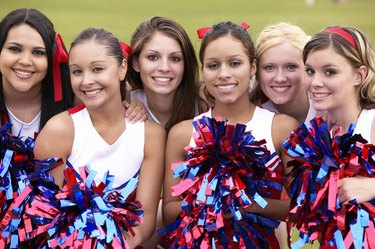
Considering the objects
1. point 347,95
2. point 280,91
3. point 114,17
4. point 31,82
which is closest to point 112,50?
point 31,82

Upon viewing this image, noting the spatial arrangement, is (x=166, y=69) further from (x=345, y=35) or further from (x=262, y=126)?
(x=345, y=35)

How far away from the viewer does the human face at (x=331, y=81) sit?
11.4 feet

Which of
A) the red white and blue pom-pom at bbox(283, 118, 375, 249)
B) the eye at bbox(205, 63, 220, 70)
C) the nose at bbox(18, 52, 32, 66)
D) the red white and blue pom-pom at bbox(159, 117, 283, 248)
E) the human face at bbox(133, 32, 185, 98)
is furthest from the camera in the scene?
the human face at bbox(133, 32, 185, 98)

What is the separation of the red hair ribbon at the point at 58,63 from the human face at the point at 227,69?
793mm

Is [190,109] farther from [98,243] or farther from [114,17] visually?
[114,17]

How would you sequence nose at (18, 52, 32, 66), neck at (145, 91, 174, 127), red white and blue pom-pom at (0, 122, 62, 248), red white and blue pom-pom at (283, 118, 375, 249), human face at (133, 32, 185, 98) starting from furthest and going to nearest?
neck at (145, 91, 174, 127), human face at (133, 32, 185, 98), nose at (18, 52, 32, 66), red white and blue pom-pom at (0, 122, 62, 248), red white and blue pom-pom at (283, 118, 375, 249)

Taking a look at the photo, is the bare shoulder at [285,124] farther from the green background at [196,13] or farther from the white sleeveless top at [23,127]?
the green background at [196,13]

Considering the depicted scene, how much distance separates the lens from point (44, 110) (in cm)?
392

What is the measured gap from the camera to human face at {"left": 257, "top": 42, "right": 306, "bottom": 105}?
12.7 feet

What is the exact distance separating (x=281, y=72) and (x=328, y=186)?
0.84 metres

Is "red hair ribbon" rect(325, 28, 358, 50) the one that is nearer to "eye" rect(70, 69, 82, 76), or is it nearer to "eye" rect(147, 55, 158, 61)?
"eye" rect(147, 55, 158, 61)

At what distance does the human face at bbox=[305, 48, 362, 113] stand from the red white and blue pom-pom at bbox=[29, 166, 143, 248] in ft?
3.21

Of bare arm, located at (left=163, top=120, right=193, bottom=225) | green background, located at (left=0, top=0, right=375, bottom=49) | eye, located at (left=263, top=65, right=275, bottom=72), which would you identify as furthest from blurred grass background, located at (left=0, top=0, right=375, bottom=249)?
bare arm, located at (left=163, top=120, right=193, bottom=225)

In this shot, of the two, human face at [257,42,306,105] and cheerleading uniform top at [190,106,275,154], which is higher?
human face at [257,42,306,105]
